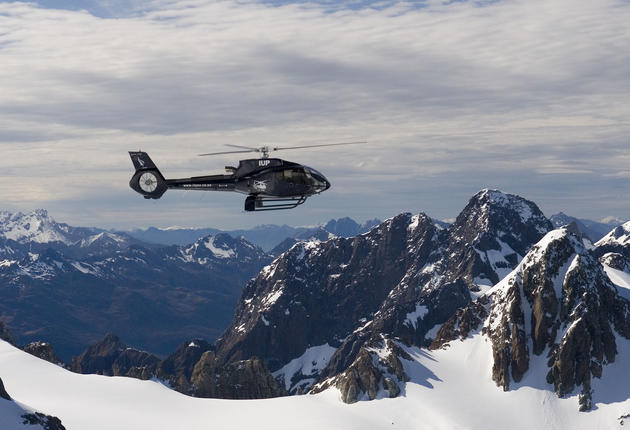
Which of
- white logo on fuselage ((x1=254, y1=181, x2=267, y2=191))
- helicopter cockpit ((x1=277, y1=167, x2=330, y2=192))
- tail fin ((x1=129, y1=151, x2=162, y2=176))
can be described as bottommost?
white logo on fuselage ((x1=254, y1=181, x2=267, y2=191))

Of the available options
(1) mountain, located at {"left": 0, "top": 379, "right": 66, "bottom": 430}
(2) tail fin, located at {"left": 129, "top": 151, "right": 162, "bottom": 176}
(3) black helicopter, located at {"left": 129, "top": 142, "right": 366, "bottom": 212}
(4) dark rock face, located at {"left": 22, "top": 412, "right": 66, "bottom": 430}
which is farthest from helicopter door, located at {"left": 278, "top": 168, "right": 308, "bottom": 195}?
(4) dark rock face, located at {"left": 22, "top": 412, "right": 66, "bottom": 430}

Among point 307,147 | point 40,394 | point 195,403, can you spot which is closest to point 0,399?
point 40,394

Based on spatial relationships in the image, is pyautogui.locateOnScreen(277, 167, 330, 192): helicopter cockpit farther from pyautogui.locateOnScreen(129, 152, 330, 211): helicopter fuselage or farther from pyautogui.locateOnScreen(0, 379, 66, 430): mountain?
pyautogui.locateOnScreen(0, 379, 66, 430): mountain

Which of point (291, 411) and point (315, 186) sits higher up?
point (315, 186)

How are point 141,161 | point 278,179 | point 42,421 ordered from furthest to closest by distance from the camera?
point 42,421
point 141,161
point 278,179

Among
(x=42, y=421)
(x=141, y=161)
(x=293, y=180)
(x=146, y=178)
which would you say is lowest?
(x=42, y=421)

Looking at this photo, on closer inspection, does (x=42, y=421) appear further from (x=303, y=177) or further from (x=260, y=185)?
(x=303, y=177)

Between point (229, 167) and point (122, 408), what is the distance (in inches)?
4415

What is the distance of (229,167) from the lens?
9325cm

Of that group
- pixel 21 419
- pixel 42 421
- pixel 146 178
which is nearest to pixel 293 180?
pixel 146 178

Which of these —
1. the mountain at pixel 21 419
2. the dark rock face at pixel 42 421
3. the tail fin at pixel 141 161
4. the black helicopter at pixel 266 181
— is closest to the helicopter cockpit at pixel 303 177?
the black helicopter at pixel 266 181

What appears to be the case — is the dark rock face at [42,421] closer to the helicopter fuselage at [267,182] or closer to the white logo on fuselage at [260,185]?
the helicopter fuselage at [267,182]

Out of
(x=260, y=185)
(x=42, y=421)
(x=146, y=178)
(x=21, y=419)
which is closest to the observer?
(x=260, y=185)

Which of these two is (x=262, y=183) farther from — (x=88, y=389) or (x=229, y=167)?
(x=88, y=389)
